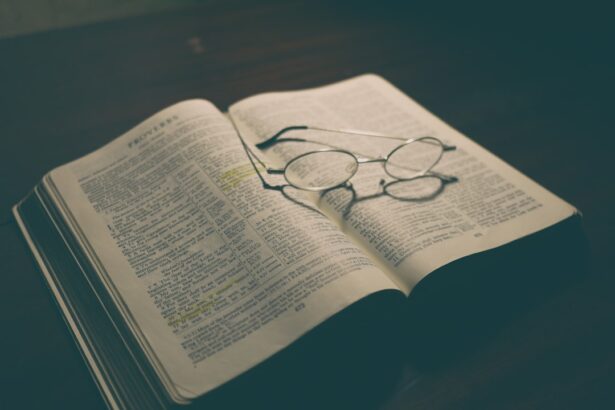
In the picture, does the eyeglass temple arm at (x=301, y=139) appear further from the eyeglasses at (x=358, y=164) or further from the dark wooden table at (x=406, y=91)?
the dark wooden table at (x=406, y=91)

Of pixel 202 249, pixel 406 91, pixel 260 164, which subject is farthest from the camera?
pixel 406 91

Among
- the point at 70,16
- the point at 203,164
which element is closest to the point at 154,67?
the point at 203,164

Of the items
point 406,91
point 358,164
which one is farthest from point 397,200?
point 406,91

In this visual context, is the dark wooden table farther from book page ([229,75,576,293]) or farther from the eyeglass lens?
the eyeglass lens

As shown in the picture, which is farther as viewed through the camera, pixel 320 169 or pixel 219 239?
pixel 320 169

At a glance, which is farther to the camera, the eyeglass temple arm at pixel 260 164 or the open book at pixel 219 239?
the eyeglass temple arm at pixel 260 164

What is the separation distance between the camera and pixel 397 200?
0.70 meters

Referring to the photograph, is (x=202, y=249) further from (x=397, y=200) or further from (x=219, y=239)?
(x=397, y=200)

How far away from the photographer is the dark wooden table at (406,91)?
55cm

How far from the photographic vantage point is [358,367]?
1.80 ft

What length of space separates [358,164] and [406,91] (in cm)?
31

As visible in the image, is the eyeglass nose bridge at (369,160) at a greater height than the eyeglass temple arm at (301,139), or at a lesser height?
lesser

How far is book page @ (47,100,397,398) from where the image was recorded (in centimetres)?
52

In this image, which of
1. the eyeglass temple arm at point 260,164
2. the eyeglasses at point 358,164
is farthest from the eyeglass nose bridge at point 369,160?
the eyeglass temple arm at point 260,164
